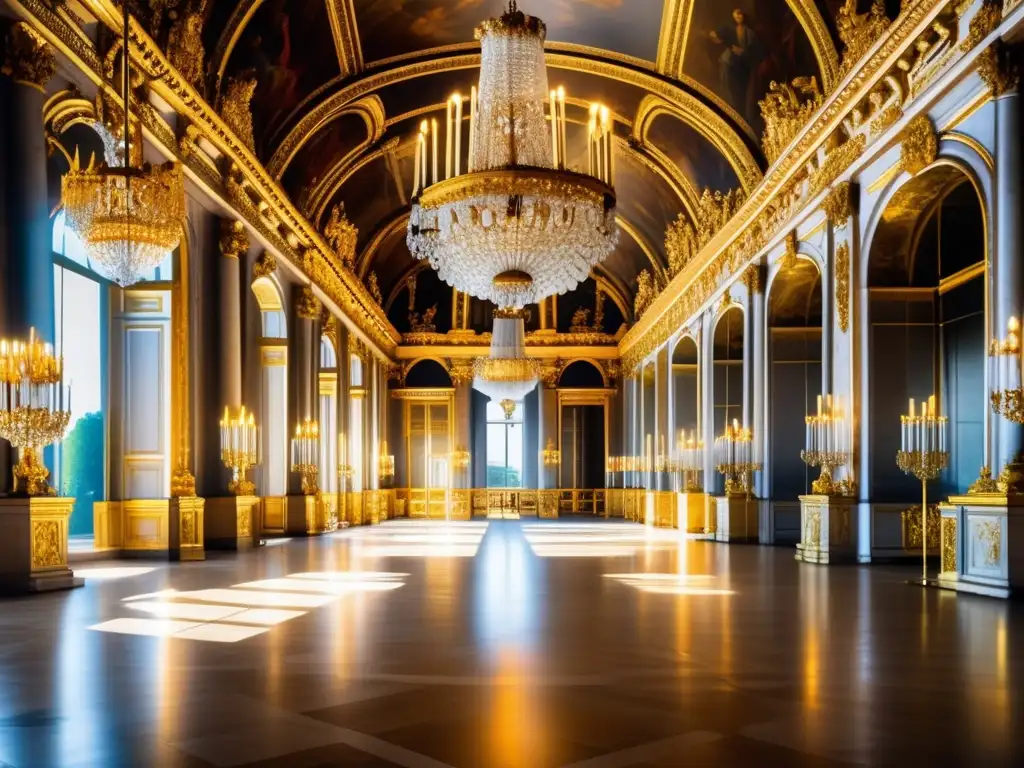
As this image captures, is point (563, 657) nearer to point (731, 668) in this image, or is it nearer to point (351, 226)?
point (731, 668)

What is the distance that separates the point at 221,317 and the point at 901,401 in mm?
9321

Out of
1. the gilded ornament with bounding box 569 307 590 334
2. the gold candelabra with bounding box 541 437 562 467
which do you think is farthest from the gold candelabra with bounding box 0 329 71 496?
the gilded ornament with bounding box 569 307 590 334

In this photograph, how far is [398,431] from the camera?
33.8 m

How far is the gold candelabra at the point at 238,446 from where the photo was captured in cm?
1430

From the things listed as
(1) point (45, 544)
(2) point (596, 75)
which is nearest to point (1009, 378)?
(1) point (45, 544)

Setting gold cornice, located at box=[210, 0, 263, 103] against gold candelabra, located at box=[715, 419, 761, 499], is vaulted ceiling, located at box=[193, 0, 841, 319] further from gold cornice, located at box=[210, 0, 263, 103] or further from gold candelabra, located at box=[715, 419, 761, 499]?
gold candelabra, located at box=[715, 419, 761, 499]

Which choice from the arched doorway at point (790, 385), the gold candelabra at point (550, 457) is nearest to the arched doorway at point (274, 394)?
the arched doorway at point (790, 385)

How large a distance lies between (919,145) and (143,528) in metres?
10.2

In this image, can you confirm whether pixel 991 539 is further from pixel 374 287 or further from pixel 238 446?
pixel 374 287

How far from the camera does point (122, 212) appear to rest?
946 cm

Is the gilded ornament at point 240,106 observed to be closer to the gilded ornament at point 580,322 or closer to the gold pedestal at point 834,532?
the gold pedestal at point 834,532

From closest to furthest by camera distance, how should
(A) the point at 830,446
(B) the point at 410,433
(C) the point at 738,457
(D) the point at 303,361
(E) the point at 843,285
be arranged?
(A) the point at 830,446 → (E) the point at 843,285 → (C) the point at 738,457 → (D) the point at 303,361 → (B) the point at 410,433

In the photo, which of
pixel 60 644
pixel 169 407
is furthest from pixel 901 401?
pixel 60 644

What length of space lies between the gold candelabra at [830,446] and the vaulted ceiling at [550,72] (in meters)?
4.44
